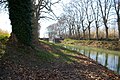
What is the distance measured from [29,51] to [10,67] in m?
4.53

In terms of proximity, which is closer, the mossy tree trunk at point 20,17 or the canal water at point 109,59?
the mossy tree trunk at point 20,17

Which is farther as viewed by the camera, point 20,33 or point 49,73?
point 20,33

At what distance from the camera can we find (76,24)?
81438 mm

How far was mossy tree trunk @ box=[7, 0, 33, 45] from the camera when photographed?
1316cm

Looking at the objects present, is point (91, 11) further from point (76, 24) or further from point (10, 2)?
point (10, 2)

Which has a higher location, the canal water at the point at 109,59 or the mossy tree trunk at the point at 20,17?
the mossy tree trunk at the point at 20,17

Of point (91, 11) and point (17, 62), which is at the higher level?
point (91, 11)

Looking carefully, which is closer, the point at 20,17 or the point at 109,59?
the point at 20,17

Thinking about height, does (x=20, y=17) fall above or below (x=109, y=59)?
above

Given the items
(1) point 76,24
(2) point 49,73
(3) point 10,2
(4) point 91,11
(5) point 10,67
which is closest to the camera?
(5) point 10,67

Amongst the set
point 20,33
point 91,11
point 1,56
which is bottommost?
point 1,56

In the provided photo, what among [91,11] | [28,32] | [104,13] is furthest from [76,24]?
[28,32]

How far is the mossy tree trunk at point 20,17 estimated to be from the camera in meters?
13.2

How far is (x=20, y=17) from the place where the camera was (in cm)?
1324
